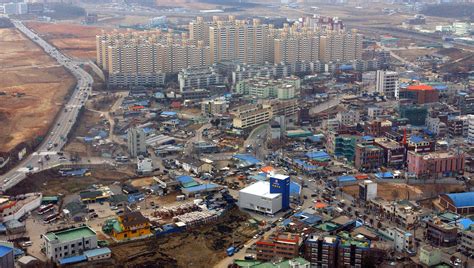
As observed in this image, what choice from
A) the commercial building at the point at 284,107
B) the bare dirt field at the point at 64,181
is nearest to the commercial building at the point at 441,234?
the bare dirt field at the point at 64,181

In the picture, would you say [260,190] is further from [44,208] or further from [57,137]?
[57,137]

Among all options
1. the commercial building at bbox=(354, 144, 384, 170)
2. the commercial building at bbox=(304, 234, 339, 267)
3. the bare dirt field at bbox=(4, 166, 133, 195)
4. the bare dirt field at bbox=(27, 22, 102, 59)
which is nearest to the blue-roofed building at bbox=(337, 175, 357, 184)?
the commercial building at bbox=(354, 144, 384, 170)

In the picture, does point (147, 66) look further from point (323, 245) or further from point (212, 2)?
point (212, 2)

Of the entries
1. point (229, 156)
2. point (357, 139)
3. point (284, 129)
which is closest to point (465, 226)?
point (357, 139)

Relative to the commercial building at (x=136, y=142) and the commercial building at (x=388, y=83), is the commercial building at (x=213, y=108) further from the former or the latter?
the commercial building at (x=388, y=83)

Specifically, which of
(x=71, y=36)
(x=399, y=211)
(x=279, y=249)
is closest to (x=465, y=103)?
(x=399, y=211)

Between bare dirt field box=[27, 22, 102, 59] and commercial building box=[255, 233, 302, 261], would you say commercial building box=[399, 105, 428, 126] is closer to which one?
commercial building box=[255, 233, 302, 261]
